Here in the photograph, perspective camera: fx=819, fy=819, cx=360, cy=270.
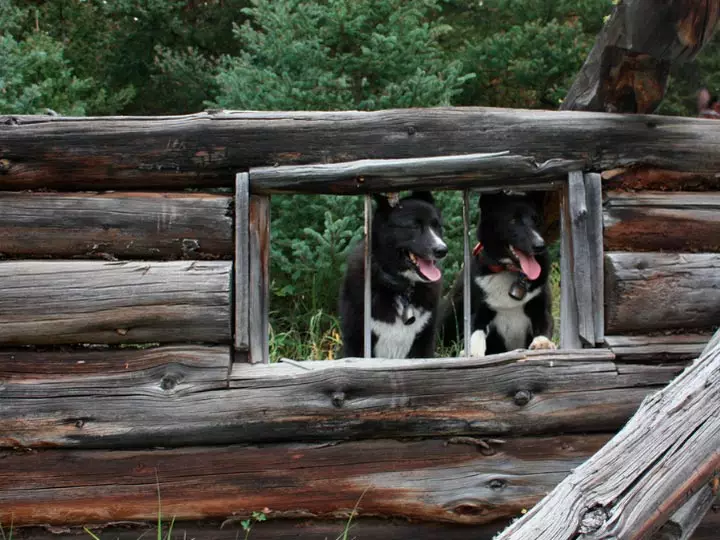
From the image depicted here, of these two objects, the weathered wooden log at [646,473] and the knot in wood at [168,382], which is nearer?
the weathered wooden log at [646,473]

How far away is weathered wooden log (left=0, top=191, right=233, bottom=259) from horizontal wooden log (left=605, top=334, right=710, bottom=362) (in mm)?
1905

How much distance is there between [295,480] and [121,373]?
936 millimetres

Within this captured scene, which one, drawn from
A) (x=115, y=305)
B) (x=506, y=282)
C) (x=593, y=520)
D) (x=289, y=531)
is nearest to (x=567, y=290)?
(x=506, y=282)

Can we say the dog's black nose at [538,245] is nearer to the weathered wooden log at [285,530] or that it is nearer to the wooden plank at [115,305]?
the weathered wooden log at [285,530]

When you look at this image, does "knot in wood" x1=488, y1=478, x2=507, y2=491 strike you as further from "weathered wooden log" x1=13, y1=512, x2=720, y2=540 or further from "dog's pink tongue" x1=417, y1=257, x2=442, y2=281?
"dog's pink tongue" x1=417, y1=257, x2=442, y2=281

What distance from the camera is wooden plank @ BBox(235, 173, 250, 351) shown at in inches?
148

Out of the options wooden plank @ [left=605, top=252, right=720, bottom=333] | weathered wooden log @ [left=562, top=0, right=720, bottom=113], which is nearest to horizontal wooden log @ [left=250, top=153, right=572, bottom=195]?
weathered wooden log @ [left=562, top=0, right=720, bottom=113]

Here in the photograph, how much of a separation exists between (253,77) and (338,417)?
378 centimetres

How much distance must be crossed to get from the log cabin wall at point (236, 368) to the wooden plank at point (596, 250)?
0.13ft

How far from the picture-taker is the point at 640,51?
387 cm

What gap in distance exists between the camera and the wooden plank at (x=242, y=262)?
375cm

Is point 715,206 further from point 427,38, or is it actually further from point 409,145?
point 427,38

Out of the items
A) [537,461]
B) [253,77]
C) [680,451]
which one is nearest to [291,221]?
[253,77]

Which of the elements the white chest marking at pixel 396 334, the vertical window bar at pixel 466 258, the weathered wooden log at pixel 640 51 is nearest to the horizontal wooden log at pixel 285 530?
the vertical window bar at pixel 466 258
